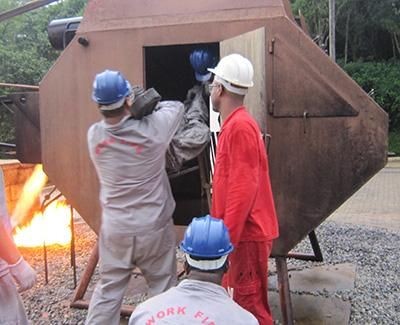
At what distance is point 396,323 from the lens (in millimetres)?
4793

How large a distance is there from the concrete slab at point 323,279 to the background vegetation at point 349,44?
1632cm

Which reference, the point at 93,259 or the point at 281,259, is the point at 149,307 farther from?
the point at 93,259

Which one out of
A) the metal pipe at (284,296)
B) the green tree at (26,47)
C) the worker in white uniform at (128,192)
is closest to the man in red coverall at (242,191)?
the worker in white uniform at (128,192)

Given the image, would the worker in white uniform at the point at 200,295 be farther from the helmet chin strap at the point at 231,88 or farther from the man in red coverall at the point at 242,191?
the helmet chin strap at the point at 231,88

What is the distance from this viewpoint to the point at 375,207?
11.2 metres

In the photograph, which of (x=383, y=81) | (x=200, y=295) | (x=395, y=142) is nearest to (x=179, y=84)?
(x=200, y=295)

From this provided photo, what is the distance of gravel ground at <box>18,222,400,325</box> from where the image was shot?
Answer: 5.05 metres

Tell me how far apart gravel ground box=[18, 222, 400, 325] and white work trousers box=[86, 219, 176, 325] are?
4.23 ft

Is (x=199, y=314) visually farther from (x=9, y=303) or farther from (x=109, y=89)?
(x=109, y=89)

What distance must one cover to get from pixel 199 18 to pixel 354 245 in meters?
4.43

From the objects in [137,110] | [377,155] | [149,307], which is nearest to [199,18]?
[137,110]

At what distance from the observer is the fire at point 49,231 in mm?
7828

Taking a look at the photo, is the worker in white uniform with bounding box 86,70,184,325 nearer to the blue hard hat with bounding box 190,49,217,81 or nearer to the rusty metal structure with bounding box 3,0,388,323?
the rusty metal structure with bounding box 3,0,388,323

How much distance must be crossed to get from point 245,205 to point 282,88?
4.56 ft
